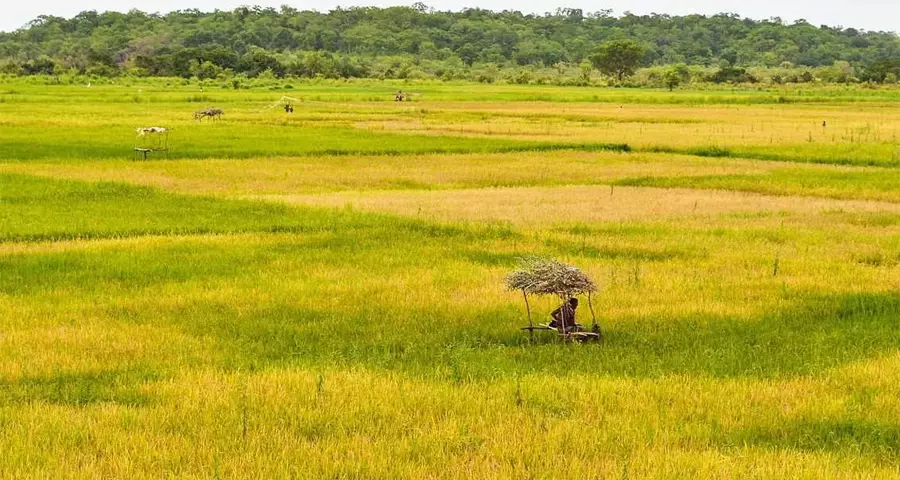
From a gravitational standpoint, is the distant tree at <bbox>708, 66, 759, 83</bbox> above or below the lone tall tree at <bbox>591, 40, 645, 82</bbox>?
below

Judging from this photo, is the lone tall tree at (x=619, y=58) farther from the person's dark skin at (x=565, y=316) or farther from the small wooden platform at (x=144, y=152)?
the person's dark skin at (x=565, y=316)

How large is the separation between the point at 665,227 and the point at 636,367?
11836 millimetres

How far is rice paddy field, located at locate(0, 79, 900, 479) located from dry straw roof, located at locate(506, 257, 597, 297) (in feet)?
2.38

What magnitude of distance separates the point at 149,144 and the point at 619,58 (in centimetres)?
12513

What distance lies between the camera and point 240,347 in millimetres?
11266

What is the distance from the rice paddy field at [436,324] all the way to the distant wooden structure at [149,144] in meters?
2.91

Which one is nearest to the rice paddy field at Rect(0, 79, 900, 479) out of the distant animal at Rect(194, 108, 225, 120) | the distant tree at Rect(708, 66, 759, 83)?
the distant animal at Rect(194, 108, 225, 120)

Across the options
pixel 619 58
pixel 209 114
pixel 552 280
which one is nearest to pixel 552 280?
pixel 552 280

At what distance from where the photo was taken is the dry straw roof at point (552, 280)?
1080 centimetres

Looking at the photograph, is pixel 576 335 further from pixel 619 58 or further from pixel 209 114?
pixel 619 58

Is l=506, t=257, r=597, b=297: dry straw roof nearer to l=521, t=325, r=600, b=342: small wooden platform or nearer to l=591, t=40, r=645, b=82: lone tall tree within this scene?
l=521, t=325, r=600, b=342: small wooden platform

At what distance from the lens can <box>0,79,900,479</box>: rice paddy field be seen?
7.69 m

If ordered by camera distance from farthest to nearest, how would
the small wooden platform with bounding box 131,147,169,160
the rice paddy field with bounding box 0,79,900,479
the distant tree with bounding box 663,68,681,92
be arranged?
the distant tree with bounding box 663,68,681,92 < the small wooden platform with bounding box 131,147,169,160 < the rice paddy field with bounding box 0,79,900,479

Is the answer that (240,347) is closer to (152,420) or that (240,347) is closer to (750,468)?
(152,420)
